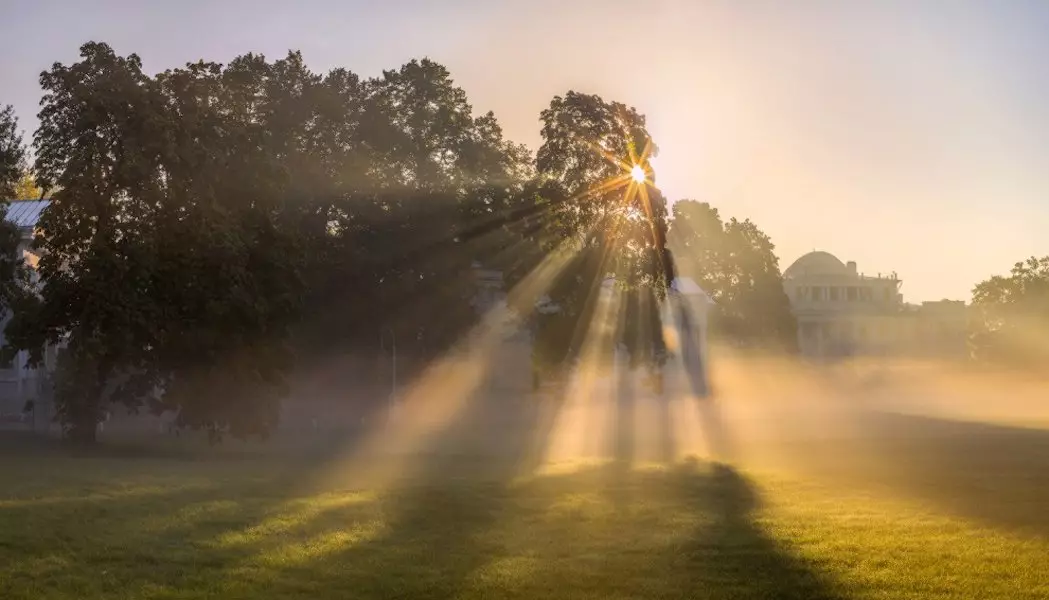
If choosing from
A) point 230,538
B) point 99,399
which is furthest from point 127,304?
point 230,538

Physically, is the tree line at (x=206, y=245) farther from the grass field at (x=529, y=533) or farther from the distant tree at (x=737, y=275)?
the distant tree at (x=737, y=275)

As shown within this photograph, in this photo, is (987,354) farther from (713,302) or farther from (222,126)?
(222,126)

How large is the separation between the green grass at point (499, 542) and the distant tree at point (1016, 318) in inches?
3651

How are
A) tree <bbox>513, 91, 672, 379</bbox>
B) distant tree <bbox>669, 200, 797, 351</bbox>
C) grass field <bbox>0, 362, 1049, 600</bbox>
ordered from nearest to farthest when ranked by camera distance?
Answer: grass field <bbox>0, 362, 1049, 600</bbox> → tree <bbox>513, 91, 672, 379</bbox> → distant tree <bbox>669, 200, 797, 351</bbox>

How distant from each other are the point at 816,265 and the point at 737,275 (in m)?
50.4

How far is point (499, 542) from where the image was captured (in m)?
15.2

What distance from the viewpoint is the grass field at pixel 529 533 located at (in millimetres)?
12555

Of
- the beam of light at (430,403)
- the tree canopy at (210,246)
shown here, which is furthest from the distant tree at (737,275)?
the tree canopy at (210,246)

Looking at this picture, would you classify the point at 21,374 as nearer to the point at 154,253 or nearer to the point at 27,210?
the point at 27,210

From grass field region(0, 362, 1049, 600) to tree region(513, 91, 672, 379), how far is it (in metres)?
12.2

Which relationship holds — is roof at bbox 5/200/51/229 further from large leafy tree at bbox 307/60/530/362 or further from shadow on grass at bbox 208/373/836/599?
shadow on grass at bbox 208/373/836/599

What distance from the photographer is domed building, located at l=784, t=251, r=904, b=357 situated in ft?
411

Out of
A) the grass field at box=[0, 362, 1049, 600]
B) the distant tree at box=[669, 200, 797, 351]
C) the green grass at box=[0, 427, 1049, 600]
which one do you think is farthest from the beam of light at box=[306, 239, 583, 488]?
the distant tree at box=[669, 200, 797, 351]

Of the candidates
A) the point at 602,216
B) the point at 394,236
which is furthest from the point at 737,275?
the point at 602,216
